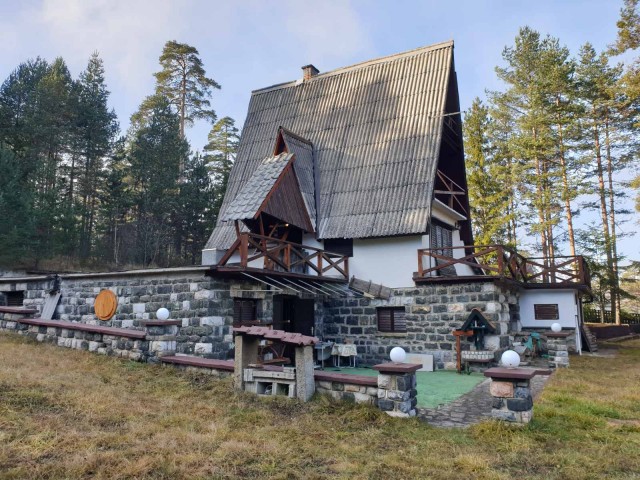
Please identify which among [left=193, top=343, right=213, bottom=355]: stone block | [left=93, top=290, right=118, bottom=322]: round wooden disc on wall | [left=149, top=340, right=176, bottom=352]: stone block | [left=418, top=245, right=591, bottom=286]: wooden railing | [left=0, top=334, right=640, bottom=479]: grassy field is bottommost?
[left=0, top=334, right=640, bottom=479]: grassy field

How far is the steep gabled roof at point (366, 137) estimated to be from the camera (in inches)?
497

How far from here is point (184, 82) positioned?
27.1 meters

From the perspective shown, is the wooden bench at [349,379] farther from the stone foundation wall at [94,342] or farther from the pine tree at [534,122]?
the pine tree at [534,122]

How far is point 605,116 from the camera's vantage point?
72.9 ft

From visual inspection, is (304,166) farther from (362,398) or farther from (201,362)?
(362,398)

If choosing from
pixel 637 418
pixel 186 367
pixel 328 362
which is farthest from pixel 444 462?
pixel 328 362

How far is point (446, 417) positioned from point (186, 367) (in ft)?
14.5

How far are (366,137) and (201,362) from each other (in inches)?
361

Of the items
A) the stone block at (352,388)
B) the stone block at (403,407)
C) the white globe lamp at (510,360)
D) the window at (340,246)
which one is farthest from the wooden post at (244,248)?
the white globe lamp at (510,360)

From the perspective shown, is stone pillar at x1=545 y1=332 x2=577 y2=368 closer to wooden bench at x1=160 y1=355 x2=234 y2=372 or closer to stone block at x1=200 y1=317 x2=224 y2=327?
stone block at x1=200 y1=317 x2=224 y2=327

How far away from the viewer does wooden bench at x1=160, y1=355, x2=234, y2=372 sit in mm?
7398

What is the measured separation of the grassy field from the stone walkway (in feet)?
1.62

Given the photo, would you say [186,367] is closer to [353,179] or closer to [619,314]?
[353,179]

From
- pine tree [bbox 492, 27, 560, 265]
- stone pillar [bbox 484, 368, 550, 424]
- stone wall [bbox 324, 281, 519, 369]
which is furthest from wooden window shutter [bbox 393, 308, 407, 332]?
pine tree [bbox 492, 27, 560, 265]
